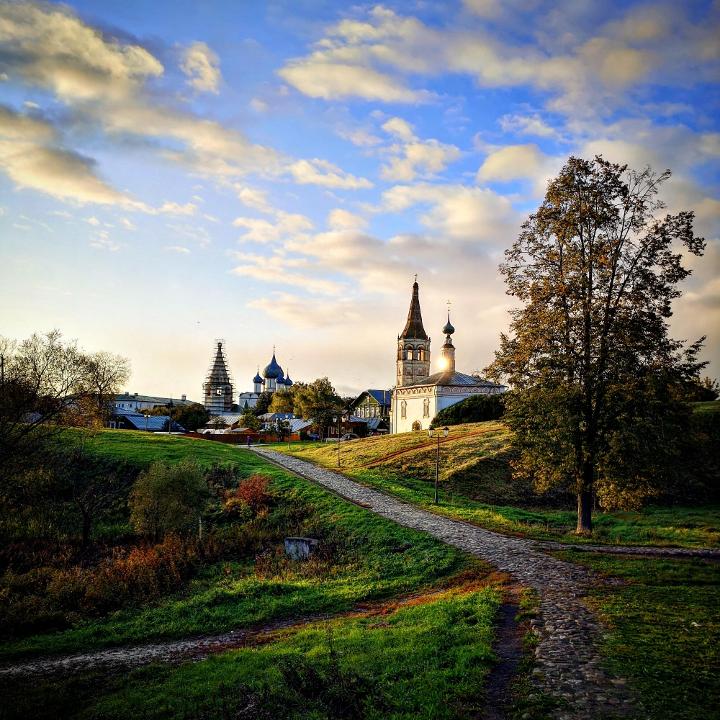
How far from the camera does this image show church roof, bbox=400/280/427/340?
3693 inches

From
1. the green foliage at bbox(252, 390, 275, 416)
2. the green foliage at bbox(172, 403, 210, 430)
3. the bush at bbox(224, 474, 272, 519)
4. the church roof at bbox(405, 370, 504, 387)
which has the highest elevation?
the church roof at bbox(405, 370, 504, 387)

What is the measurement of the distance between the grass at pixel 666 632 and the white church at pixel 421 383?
50.7 metres

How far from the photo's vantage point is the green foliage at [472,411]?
64375mm

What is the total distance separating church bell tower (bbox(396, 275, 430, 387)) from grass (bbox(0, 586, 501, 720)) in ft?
259

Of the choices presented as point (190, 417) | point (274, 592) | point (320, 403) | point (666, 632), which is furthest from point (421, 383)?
point (666, 632)

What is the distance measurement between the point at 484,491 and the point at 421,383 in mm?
40852

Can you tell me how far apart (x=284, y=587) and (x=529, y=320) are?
47.7ft

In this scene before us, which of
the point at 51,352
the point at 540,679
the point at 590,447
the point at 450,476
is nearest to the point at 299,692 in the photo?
the point at 540,679

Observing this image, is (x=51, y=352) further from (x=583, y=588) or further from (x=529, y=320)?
(x=583, y=588)

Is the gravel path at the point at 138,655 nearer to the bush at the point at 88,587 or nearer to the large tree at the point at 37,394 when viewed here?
the bush at the point at 88,587

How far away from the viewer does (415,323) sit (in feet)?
312

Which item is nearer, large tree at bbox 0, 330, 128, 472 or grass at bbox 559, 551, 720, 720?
grass at bbox 559, 551, 720, 720

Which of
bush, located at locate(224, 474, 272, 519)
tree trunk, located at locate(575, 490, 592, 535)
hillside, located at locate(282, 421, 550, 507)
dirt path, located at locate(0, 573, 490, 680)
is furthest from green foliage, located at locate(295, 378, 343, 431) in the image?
dirt path, located at locate(0, 573, 490, 680)

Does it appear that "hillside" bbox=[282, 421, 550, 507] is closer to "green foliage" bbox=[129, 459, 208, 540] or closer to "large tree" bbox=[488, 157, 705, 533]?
"large tree" bbox=[488, 157, 705, 533]
